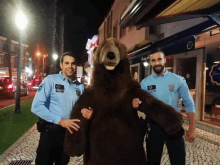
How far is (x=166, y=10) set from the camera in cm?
493

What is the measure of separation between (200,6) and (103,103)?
14.2 feet

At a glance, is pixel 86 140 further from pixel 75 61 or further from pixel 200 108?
pixel 200 108

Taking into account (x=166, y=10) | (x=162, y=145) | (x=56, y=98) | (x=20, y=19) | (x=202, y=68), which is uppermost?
(x=20, y=19)

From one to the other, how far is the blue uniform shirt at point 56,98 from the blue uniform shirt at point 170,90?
100cm

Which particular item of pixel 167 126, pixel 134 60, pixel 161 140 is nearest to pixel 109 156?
pixel 167 126

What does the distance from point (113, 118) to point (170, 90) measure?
101cm

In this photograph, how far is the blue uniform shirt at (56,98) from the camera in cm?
200

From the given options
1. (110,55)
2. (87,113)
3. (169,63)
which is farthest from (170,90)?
(169,63)

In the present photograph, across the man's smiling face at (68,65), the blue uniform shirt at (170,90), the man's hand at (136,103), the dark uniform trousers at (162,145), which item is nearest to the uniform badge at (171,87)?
the blue uniform shirt at (170,90)

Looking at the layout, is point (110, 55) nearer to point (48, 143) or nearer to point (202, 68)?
point (48, 143)

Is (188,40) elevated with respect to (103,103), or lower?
elevated

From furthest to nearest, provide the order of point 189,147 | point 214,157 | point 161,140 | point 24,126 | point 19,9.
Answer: point 19,9
point 24,126
point 189,147
point 214,157
point 161,140

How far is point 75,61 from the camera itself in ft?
7.17

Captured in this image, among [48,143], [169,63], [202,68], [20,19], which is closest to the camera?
[48,143]
